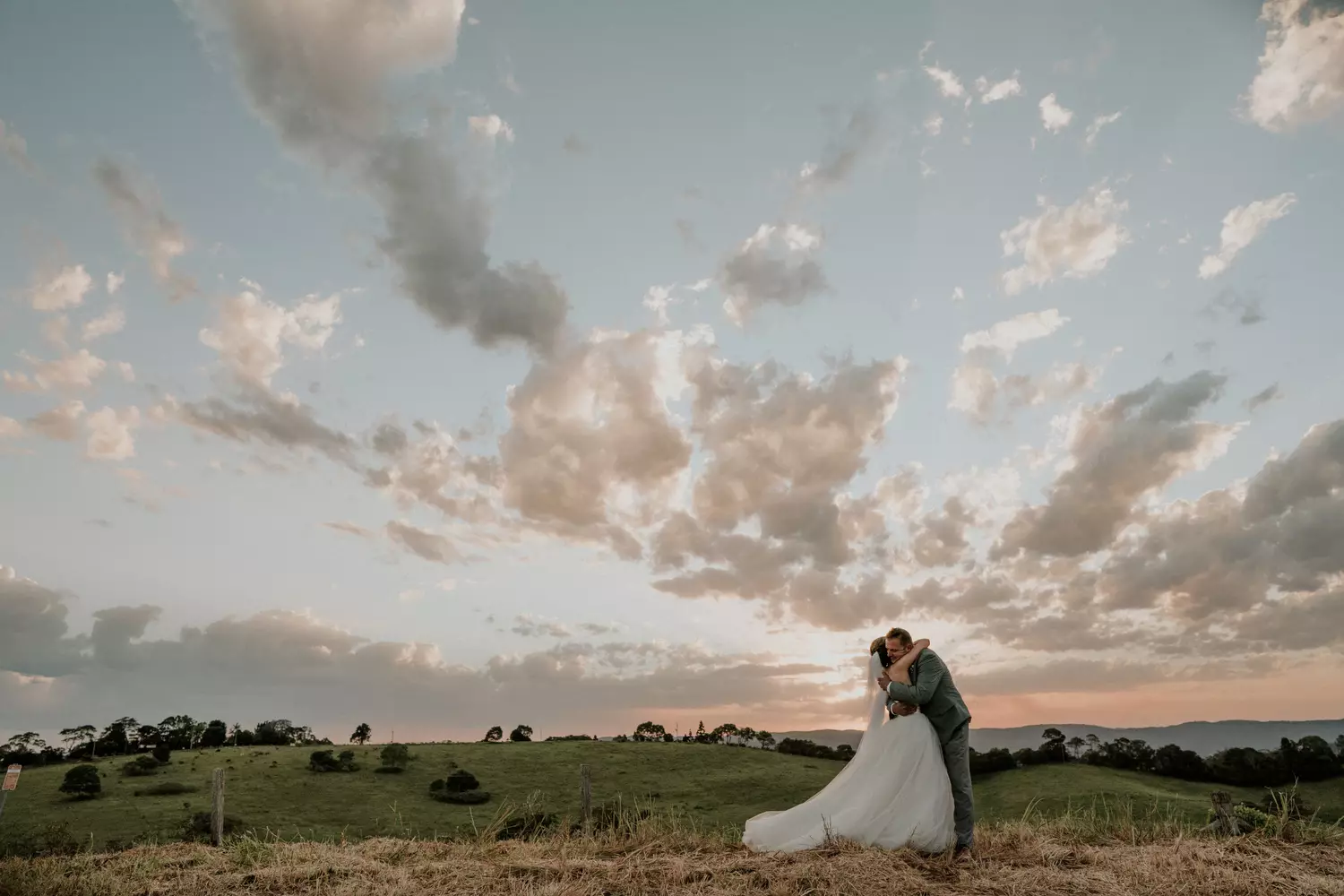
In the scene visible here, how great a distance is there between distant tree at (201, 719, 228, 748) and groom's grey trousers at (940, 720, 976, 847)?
4117 inches

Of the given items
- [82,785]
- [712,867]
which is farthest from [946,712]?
[82,785]

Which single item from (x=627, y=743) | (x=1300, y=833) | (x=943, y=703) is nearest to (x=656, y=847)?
(x=943, y=703)

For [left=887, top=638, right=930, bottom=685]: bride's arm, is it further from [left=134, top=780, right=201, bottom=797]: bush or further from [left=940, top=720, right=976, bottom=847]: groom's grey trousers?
[left=134, top=780, right=201, bottom=797]: bush

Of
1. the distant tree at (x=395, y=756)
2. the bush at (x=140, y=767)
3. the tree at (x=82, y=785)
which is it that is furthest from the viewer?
the distant tree at (x=395, y=756)

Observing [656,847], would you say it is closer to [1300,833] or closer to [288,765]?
[1300,833]

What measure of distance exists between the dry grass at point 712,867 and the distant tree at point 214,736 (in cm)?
9789

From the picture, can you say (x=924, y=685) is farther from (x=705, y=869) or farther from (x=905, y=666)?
(x=705, y=869)

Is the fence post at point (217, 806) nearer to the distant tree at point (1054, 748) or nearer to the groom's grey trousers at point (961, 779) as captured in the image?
the groom's grey trousers at point (961, 779)

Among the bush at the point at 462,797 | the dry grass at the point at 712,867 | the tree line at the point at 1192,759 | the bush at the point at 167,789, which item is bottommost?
the bush at the point at 462,797

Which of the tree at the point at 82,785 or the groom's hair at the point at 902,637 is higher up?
the groom's hair at the point at 902,637

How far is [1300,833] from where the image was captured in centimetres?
1063

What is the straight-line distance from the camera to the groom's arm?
9.31m

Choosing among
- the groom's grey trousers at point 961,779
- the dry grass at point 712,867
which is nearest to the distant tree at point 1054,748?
the dry grass at point 712,867

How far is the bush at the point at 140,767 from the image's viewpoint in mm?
68125
